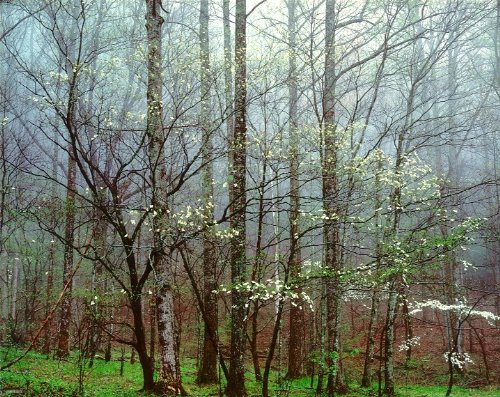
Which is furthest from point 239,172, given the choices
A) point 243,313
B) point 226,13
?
point 226,13

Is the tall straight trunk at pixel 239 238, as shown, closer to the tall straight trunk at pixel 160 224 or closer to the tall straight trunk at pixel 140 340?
the tall straight trunk at pixel 160 224

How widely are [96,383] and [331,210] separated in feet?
24.8

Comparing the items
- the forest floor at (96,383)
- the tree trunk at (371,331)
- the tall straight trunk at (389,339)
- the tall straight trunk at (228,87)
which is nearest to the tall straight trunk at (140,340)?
the forest floor at (96,383)

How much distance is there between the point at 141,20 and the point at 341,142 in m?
14.7

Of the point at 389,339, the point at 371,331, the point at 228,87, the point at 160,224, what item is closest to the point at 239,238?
the point at 160,224

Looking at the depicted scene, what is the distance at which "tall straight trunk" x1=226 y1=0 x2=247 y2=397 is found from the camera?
8.88 meters

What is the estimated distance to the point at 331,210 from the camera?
871 cm

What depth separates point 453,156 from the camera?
22172mm

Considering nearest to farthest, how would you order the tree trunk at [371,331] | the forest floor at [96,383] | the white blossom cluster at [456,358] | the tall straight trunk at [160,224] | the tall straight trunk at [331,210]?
the tall straight trunk at [160,224], the forest floor at [96,383], the tall straight trunk at [331,210], the tree trunk at [371,331], the white blossom cluster at [456,358]

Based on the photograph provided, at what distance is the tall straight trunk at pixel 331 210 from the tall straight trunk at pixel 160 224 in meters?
3.08

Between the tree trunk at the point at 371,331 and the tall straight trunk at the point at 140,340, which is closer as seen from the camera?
the tall straight trunk at the point at 140,340

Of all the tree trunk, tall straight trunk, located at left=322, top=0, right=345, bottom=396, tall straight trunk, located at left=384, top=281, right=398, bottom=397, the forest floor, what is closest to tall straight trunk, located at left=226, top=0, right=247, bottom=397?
the forest floor

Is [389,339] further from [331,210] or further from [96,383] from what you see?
[96,383]

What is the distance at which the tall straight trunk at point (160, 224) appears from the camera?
853 cm
